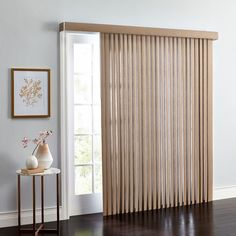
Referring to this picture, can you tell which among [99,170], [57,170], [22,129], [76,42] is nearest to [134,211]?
[99,170]

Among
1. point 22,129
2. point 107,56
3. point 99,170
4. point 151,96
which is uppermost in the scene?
point 107,56

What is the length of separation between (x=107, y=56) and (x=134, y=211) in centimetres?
184

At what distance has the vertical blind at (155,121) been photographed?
5.69 m

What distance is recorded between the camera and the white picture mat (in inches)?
209

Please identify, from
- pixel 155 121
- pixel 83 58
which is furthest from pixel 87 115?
pixel 155 121

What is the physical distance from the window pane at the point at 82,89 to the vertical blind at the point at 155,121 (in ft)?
0.87

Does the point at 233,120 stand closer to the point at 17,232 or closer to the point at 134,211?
the point at 134,211

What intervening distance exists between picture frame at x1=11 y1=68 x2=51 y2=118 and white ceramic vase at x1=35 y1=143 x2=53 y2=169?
42 centimetres

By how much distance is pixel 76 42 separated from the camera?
5684 millimetres

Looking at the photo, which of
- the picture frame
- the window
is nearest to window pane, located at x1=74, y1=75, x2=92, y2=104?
the window

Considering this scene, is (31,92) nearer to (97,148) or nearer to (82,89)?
(82,89)

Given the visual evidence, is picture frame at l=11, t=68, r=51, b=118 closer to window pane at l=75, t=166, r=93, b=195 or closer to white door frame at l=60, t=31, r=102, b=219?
white door frame at l=60, t=31, r=102, b=219

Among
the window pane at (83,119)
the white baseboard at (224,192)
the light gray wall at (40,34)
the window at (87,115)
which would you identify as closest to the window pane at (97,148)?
the window at (87,115)

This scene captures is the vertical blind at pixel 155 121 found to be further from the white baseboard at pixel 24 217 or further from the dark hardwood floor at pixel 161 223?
the white baseboard at pixel 24 217
